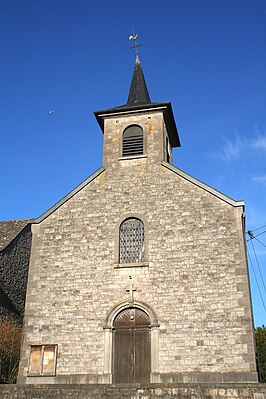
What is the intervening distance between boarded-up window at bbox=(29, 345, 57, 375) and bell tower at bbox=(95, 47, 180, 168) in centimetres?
737

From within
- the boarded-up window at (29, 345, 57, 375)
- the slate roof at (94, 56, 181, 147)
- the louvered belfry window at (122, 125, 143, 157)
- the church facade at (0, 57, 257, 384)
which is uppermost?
the slate roof at (94, 56, 181, 147)

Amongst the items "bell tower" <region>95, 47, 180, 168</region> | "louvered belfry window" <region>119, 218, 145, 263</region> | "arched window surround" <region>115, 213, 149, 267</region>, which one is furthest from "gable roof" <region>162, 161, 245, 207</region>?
"louvered belfry window" <region>119, 218, 145, 263</region>

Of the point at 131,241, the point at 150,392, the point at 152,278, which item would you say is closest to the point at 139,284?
the point at 152,278

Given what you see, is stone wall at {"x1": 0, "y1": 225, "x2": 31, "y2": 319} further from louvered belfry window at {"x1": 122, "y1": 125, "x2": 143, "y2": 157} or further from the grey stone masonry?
louvered belfry window at {"x1": 122, "y1": 125, "x2": 143, "y2": 157}

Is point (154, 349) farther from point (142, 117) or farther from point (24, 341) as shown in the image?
point (142, 117)

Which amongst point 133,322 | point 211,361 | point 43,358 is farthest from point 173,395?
point 43,358

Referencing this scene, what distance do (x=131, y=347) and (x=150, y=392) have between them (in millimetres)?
4531

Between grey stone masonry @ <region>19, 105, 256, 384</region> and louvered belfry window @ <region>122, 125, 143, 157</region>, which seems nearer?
grey stone masonry @ <region>19, 105, 256, 384</region>

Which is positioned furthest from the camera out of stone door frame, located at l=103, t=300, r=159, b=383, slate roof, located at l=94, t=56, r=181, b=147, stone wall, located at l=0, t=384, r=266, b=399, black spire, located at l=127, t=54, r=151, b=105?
black spire, located at l=127, t=54, r=151, b=105

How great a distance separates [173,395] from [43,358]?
20.4 feet

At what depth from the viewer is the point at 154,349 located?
47.1 feet

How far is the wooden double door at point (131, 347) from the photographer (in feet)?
47.0

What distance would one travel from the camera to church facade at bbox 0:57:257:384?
14133mm

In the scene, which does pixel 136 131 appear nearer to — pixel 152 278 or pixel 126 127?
pixel 126 127
